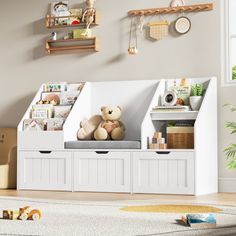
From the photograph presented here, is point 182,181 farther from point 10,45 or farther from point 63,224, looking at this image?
point 10,45

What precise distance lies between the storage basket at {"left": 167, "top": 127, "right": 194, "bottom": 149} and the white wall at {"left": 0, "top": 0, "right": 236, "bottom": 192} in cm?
46

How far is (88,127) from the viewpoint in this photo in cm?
612

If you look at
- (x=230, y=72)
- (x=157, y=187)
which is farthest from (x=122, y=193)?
(x=230, y=72)

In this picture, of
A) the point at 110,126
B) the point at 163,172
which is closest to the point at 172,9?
the point at 110,126

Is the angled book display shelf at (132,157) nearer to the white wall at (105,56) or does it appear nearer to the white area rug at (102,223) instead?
the white wall at (105,56)

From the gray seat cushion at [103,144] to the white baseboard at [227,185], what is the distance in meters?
0.97

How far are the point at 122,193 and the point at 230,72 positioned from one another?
5.33 feet

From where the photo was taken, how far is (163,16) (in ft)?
20.5

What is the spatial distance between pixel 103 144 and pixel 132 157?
1.01 ft

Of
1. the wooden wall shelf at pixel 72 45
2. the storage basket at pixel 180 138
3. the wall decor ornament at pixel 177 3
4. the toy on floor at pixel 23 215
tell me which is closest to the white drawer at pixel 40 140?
the storage basket at pixel 180 138

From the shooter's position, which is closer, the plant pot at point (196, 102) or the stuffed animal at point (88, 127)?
the plant pot at point (196, 102)

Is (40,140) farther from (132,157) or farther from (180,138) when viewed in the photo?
(180,138)

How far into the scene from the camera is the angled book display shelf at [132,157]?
5453 millimetres

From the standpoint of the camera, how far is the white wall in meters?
6.06
